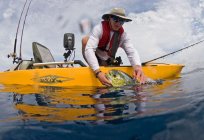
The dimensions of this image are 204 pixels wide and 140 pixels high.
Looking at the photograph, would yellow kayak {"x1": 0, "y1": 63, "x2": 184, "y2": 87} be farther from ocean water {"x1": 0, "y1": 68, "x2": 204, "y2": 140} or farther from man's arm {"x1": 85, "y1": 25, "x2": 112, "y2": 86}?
ocean water {"x1": 0, "y1": 68, "x2": 204, "y2": 140}

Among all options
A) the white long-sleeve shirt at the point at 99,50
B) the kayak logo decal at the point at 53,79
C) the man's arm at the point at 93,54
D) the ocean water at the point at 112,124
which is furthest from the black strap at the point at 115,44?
the ocean water at the point at 112,124

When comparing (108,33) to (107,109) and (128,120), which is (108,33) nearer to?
(107,109)

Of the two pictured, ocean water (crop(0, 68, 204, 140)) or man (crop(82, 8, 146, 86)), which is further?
man (crop(82, 8, 146, 86))

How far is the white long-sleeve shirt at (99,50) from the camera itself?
6227 millimetres

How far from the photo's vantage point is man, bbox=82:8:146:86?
6223mm

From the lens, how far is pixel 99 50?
7020 mm

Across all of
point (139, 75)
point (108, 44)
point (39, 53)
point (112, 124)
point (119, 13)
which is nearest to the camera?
point (112, 124)

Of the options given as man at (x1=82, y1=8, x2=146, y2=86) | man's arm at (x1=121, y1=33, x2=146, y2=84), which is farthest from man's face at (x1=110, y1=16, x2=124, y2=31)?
man's arm at (x1=121, y1=33, x2=146, y2=84)

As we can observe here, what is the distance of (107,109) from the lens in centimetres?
317

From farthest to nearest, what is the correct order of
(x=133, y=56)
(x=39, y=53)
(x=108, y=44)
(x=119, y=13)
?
(x=39, y=53) < (x=133, y=56) < (x=108, y=44) < (x=119, y=13)

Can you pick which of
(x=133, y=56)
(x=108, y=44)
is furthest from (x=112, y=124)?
(x=133, y=56)

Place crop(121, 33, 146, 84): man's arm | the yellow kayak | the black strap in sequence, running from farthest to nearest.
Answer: the black strap, crop(121, 33, 146, 84): man's arm, the yellow kayak

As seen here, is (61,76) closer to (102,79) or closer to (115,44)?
Answer: (102,79)

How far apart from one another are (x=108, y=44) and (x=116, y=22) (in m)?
0.64
